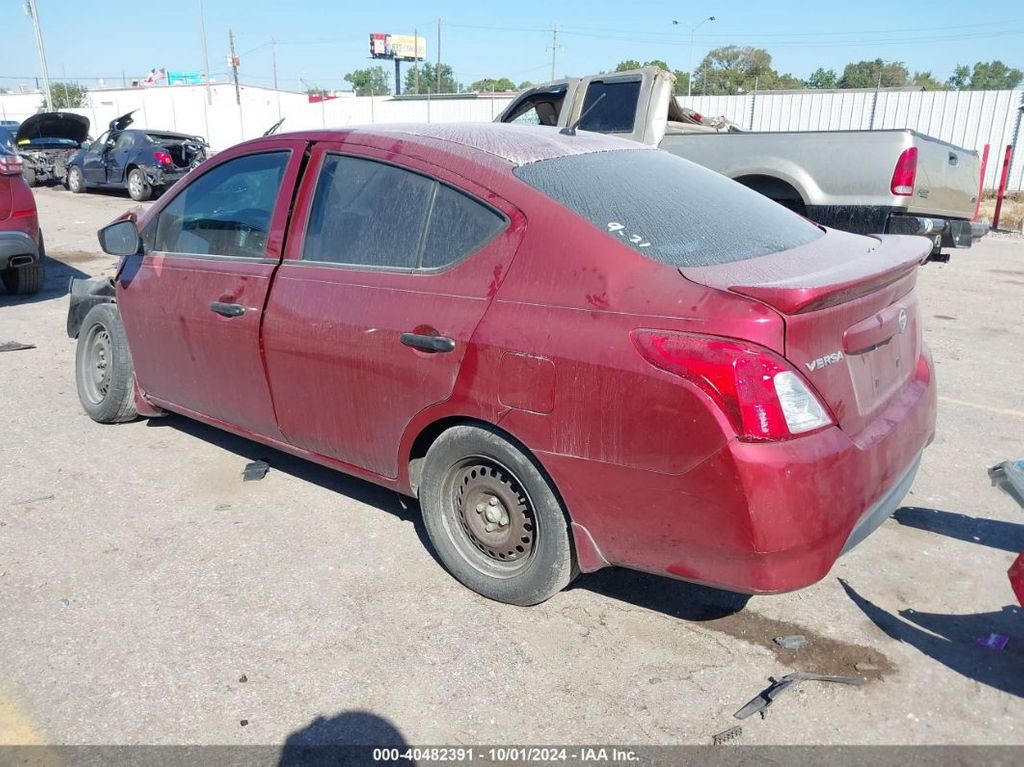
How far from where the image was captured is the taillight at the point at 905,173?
7.00 metres

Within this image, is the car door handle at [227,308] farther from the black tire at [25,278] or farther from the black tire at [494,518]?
the black tire at [25,278]

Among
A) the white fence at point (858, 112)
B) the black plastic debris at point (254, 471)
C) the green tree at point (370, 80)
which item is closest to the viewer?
the black plastic debris at point (254, 471)

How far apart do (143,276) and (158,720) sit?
252 cm

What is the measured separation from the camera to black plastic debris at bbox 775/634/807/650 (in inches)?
113

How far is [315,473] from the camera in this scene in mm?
4371

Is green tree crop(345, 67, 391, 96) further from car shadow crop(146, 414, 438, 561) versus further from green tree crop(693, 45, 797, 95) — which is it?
car shadow crop(146, 414, 438, 561)

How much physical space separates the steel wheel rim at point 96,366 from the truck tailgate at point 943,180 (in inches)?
260

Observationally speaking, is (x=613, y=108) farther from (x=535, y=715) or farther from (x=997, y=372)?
(x=535, y=715)

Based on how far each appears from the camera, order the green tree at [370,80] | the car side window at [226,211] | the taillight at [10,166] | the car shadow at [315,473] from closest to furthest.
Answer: the car side window at [226,211]
the car shadow at [315,473]
the taillight at [10,166]
the green tree at [370,80]

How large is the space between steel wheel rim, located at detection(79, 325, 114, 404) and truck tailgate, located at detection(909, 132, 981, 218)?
6.61 meters

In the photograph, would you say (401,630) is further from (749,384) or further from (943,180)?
(943,180)

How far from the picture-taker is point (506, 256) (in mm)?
2865

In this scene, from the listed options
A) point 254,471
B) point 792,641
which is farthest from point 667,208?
point 254,471

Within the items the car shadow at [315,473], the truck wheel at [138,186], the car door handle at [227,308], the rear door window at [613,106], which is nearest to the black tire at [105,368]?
the car shadow at [315,473]
